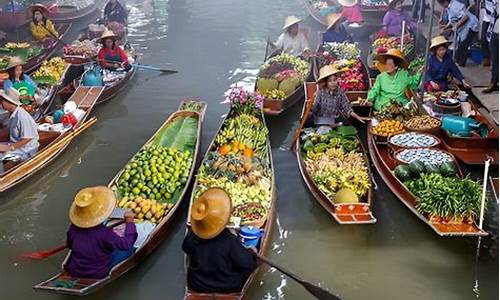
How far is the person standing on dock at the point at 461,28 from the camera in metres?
10.4

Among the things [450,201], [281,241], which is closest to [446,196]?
[450,201]

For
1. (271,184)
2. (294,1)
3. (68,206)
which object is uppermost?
(271,184)

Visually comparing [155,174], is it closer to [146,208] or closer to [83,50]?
[146,208]

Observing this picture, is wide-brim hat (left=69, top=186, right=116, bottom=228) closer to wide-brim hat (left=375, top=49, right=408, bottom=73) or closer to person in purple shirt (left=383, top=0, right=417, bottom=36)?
wide-brim hat (left=375, top=49, right=408, bottom=73)

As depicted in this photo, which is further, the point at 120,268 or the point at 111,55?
the point at 111,55

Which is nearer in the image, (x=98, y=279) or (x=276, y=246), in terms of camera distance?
(x=98, y=279)

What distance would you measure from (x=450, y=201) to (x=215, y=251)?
8.97 ft

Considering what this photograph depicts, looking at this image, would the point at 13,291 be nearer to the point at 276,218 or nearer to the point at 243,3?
the point at 276,218

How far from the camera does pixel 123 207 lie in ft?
21.6

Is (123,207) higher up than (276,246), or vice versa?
(123,207)

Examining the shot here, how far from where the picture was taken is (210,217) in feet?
15.8

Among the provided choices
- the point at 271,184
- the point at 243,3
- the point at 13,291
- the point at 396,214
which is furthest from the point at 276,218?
the point at 243,3

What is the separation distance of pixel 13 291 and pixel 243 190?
257 cm

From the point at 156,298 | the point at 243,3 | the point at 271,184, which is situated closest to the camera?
the point at 156,298
